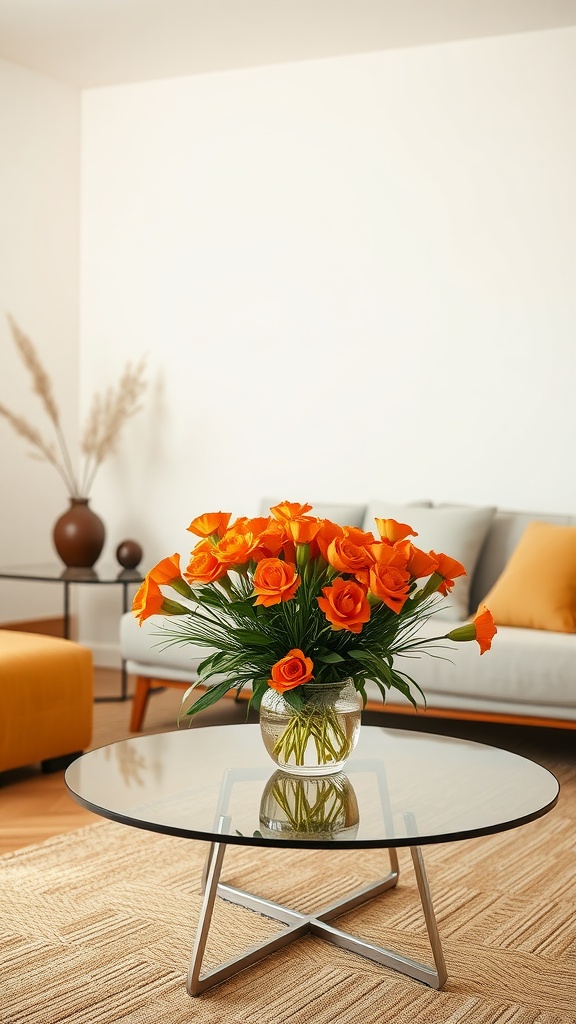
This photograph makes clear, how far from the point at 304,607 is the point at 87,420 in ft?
13.2

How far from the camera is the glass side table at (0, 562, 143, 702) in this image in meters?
4.64

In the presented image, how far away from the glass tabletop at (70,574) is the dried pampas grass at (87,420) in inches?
17.2

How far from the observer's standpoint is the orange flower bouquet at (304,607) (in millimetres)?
1917

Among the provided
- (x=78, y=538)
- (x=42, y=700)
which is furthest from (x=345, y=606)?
(x=78, y=538)

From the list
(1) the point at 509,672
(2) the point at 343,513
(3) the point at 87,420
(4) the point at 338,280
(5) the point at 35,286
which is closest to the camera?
(1) the point at 509,672

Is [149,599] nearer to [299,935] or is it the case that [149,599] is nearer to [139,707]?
[299,935]

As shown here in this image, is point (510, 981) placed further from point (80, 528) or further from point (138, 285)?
point (138, 285)

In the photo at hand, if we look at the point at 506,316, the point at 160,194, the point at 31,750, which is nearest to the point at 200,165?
the point at 160,194

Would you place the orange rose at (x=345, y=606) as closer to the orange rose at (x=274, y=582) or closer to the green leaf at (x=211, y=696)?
the orange rose at (x=274, y=582)

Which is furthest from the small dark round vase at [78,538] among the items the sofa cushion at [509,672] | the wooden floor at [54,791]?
the sofa cushion at [509,672]

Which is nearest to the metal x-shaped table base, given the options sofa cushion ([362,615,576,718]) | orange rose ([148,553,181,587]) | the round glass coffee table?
the round glass coffee table

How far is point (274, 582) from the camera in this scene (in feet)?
6.23

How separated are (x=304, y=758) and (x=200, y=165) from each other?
3998mm

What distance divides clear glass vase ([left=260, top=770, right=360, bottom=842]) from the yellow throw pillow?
189cm
